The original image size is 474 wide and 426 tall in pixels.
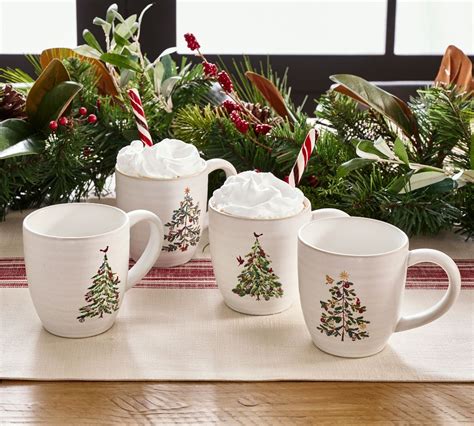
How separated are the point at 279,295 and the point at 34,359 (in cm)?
29

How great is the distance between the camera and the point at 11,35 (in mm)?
2840

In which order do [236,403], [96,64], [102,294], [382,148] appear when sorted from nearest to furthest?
[236,403]
[102,294]
[382,148]
[96,64]

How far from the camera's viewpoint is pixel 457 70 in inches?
56.9

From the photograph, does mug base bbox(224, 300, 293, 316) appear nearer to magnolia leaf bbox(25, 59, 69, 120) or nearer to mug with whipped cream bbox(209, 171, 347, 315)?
mug with whipped cream bbox(209, 171, 347, 315)

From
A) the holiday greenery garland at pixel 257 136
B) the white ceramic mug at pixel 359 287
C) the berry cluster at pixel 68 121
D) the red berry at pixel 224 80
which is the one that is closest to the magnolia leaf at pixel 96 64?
the holiday greenery garland at pixel 257 136

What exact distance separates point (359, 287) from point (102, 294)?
0.28m

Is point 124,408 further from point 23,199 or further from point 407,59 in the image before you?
point 407,59

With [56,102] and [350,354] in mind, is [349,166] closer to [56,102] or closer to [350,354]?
[350,354]

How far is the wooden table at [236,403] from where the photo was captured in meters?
0.80

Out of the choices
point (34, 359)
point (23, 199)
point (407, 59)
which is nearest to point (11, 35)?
point (407, 59)

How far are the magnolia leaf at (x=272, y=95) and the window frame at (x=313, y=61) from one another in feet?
4.40

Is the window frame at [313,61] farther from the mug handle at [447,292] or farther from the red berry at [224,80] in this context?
the mug handle at [447,292]

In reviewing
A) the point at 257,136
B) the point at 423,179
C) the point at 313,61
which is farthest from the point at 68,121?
the point at 313,61

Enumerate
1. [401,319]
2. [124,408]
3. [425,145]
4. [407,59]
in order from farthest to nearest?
[407,59] < [425,145] < [401,319] < [124,408]
